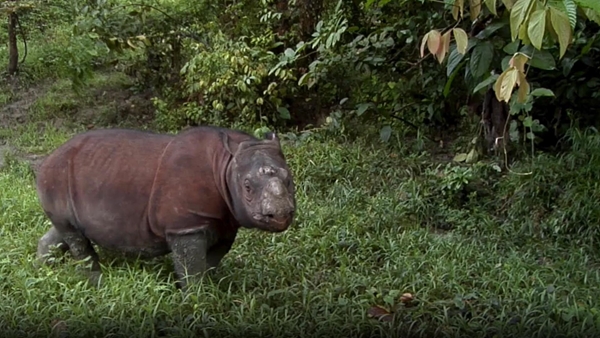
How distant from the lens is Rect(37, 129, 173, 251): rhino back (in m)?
3.53

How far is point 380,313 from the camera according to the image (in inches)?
134

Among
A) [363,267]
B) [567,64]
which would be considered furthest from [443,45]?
[567,64]

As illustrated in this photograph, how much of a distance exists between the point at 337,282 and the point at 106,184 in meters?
1.17

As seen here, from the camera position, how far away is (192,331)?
Result: 3105 millimetres

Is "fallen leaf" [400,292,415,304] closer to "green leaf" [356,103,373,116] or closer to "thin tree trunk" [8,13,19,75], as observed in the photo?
"green leaf" [356,103,373,116]

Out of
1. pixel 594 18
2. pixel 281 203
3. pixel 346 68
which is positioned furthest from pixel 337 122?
pixel 594 18

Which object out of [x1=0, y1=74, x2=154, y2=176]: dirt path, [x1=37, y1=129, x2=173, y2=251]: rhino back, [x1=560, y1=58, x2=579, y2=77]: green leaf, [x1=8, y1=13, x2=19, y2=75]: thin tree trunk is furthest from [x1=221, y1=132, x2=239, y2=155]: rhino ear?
[x1=8, y1=13, x2=19, y2=75]: thin tree trunk

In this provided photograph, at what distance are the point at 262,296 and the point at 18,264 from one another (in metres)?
1.20

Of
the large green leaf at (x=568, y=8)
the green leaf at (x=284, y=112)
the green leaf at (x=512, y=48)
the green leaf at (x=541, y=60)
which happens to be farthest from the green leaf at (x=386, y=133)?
the large green leaf at (x=568, y=8)

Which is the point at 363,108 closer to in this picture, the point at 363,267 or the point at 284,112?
the point at 284,112

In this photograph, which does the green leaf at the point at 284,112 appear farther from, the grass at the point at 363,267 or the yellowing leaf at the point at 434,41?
the yellowing leaf at the point at 434,41

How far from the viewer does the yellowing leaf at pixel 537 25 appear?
214 cm

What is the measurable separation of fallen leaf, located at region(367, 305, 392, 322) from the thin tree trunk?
6.19m

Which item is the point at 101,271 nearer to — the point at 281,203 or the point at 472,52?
the point at 281,203
